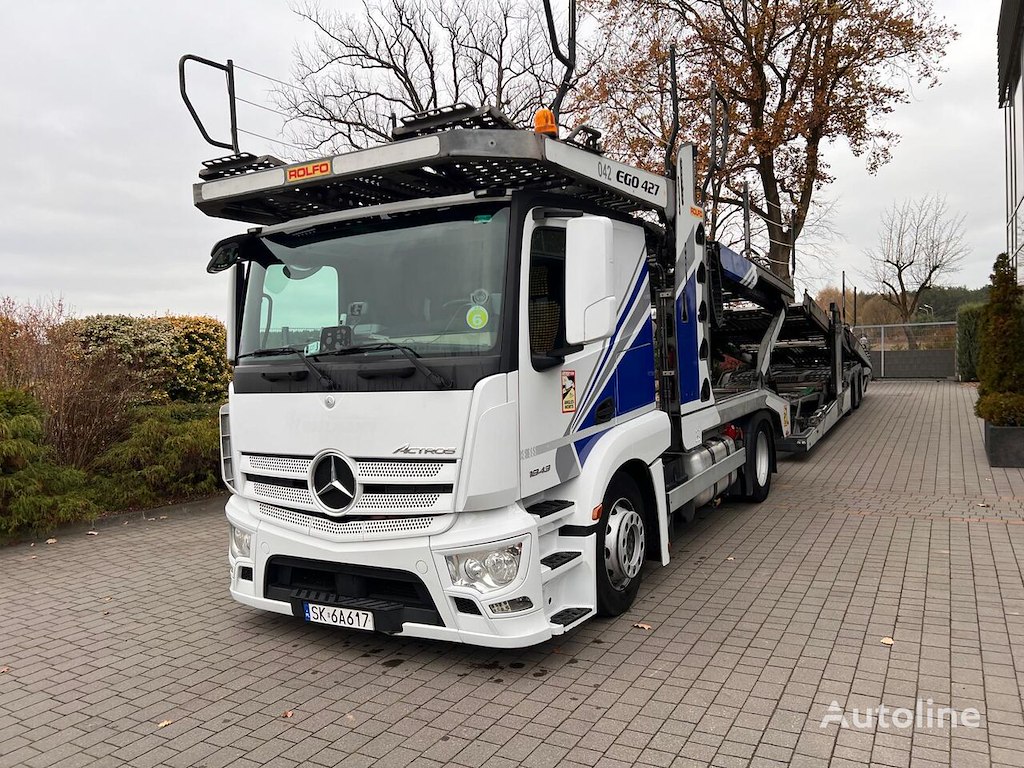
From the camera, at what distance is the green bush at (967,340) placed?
76.9 ft

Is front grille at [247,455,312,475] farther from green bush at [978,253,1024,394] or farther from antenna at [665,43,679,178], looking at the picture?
green bush at [978,253,1024,394]

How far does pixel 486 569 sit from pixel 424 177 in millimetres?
2170

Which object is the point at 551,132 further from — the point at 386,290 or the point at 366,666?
the point at 366,666

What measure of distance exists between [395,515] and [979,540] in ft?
17.2

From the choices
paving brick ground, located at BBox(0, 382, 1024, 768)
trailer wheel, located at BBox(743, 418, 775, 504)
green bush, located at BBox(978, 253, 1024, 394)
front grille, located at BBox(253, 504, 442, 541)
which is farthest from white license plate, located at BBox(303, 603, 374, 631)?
green bush, located at BBox(978, 253, 1024, 394)

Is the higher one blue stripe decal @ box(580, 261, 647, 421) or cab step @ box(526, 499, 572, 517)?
blue stripe decal @ box(580, 261, 647, 421)

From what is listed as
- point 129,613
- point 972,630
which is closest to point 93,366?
point 129,613

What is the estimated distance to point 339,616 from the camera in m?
4.14

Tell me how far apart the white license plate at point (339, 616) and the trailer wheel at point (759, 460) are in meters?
5.11

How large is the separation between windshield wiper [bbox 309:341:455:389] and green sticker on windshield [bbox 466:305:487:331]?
0.31 meters

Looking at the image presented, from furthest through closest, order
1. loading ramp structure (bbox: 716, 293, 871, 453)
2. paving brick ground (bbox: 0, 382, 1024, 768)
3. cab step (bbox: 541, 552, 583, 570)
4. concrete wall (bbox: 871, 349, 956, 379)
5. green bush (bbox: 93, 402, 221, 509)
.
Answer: concrete wall (bbox: 871, 349, 956, 379), loading ramp structure (bbox: 716, 293, 871, 453), green bush (bbox: 93, 402, 221, 509), cab step (bbox: 541, 552, 583, 570), paving brick ground (bbox: 0, 382, 1024, 768)

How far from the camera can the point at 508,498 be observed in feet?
12.9

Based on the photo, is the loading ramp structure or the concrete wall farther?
the concrete wall

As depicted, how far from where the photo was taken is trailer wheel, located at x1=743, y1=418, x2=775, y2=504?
8094 mm
